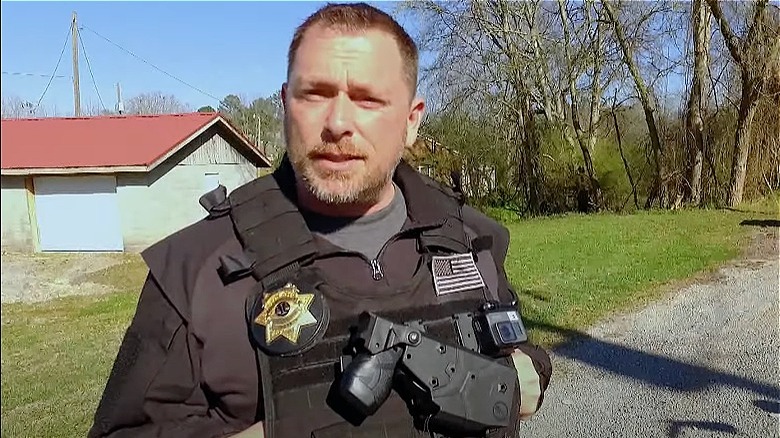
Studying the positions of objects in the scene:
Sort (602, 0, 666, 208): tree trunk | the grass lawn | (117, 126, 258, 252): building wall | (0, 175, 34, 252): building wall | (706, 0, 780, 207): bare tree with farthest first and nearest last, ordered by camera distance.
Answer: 1. (602, 0, 666, 208): tree trunk
2. (117, 126, 258, 252): building wall
3. (706, 0, 780, 207): bare tree
4. the grass lawn
5. (0, 175, 34, 252): building wall

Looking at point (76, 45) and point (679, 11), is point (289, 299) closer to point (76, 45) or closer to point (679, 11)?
point (679, 11)

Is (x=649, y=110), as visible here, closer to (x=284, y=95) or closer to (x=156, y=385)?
(x=284, y=95)

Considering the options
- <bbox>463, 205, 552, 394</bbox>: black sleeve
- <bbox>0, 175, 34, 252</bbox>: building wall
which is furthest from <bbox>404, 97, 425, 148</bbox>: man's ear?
<bbox>0, 175, 34, 252</bbox>: building wall

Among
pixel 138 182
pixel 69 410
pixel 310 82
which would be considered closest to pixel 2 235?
pixel 310 82

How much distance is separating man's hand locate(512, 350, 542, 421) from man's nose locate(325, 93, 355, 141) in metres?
0.67

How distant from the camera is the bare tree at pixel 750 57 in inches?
583

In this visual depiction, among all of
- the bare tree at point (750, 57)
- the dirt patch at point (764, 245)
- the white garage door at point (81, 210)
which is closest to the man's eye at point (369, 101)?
the dirt patch at point (764, 245)

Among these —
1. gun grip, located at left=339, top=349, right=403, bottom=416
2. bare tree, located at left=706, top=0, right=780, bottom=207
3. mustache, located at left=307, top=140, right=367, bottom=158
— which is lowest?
gun grip, located at left=339, top=349, right=403, bottom=416

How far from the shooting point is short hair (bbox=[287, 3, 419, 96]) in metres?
1.56

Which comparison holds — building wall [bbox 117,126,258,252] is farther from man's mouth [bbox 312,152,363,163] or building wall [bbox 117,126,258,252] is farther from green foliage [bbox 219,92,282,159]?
man's mouth [bbox 312,152,363,163]

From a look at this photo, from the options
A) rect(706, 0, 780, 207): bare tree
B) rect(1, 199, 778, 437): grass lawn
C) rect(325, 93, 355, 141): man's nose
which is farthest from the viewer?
rect(706, 0, 780, 207): bare tree

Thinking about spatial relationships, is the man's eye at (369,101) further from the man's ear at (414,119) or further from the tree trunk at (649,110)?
the tree trunk at (649,110)

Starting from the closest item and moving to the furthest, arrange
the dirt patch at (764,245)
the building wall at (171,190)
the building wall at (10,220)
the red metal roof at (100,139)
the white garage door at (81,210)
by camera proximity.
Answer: the building wall at (10,220) < the dirt patch at (764,245) < the red metal roof at (100,139) < the white garage door at (81,210) < the building wall at (171,190)

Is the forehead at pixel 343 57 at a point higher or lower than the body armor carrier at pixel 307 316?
higher
